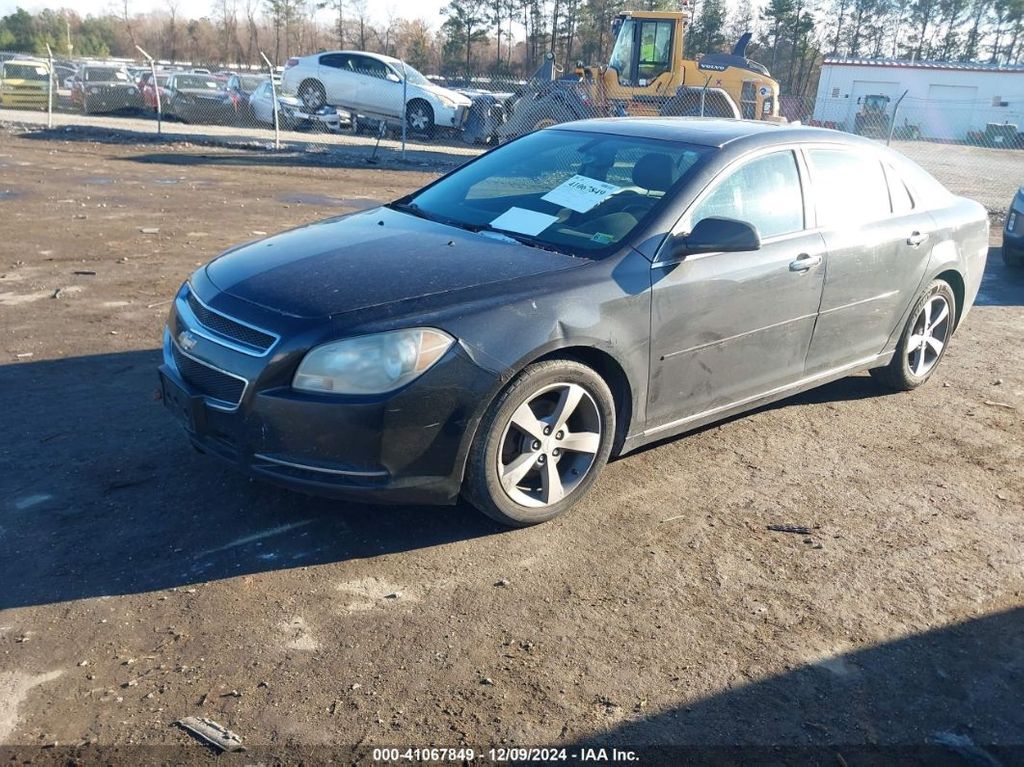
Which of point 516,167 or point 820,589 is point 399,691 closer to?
point 820,589

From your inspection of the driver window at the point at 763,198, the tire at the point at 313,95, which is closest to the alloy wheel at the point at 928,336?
the driver window at the point at 763,198

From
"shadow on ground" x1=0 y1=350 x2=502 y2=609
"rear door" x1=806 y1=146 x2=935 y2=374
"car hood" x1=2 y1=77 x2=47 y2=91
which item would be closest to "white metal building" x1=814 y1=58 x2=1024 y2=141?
"car hood" x1=2 y1=77 x2=47 y2=91

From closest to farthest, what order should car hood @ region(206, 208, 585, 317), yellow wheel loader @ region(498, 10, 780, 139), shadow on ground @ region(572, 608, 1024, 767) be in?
shadow on ground @ region(572, 608, 1024, 767)
car hood @ region(206, 208, 585, 317)
yellow wheel loader @ region(498, 10, 780, 139)

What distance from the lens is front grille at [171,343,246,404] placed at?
3438 millimetres

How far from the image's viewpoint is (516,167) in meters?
4.87

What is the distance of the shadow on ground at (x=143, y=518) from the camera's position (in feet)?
11.1

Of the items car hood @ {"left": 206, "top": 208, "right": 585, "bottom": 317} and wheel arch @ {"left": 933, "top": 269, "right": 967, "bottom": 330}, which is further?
wheel arch @ {"left": 933, "top": 269, "right": 967, "bottom": 330}

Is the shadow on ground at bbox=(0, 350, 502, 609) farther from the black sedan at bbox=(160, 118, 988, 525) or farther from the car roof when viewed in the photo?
the car roof

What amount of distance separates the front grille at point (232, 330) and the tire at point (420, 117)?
1985 cm

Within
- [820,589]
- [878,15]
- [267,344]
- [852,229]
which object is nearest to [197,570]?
[267,344]

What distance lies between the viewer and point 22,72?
2622cm

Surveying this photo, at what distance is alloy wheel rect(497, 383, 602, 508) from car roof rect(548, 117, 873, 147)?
162 cm

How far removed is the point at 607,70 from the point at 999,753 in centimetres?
1873

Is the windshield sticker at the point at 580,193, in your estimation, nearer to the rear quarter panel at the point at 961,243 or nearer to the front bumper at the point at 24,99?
the rear quarter panel at the point at 961,243
